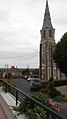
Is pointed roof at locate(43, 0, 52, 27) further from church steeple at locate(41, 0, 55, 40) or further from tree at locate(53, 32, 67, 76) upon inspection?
tree at locate(53, 32, 67, 76)

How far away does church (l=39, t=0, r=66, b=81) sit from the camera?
6775 cm

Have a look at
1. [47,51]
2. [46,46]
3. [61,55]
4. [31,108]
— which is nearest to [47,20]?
[46,46]

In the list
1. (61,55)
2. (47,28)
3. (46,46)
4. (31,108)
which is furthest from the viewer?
(47,28)

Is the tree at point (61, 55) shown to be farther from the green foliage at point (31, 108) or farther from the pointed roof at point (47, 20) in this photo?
the pointed roof at point (47, 20)

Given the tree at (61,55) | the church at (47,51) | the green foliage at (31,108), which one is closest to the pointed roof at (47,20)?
the church at (47,51)

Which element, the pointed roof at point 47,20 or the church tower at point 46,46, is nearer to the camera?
the church tower at point 46,46

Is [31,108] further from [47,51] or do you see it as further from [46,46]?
[46,46]

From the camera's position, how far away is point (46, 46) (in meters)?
70.3

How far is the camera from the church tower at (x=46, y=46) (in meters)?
68.8

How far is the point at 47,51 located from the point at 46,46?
6.92ft

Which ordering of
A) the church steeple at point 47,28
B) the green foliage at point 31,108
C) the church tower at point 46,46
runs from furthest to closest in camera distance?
the church steeple at point 47,28, the church tower at point 46,46, the green foliage at point 31,108

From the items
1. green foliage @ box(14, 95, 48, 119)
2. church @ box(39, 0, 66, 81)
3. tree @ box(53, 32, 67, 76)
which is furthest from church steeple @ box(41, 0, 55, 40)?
green foliage @ box(14, 95, 48, 119)

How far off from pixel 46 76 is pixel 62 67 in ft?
109

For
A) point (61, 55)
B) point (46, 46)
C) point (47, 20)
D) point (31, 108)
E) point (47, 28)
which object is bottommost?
point (31, 108)
